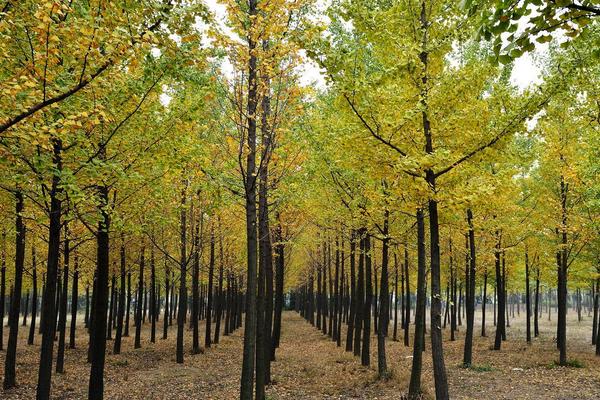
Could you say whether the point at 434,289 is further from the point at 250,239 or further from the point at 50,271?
the point at 50,271

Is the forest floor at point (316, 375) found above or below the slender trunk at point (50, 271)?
below

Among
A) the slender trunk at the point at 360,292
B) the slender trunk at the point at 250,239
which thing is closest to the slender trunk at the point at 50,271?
the slender trunk at the point at 250,239

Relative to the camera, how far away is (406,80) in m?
8.81

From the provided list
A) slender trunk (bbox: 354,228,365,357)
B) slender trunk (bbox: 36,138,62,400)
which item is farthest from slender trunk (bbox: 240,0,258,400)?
slender trunk (bbox: 354,228,365,357)

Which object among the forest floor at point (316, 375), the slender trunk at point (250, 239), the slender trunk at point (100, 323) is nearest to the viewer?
the slender trunk at point (250, 239)

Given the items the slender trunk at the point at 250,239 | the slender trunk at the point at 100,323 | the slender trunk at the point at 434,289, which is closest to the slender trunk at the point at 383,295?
the slender trunk at the point at 434,289

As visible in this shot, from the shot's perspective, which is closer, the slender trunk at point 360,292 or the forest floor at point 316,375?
the forest floor at point 316,375

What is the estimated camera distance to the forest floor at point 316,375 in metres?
12.4

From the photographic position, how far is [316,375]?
14.9 m

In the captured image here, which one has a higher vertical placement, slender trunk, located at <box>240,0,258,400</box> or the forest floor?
slender trunk, located at <box>240,0,258,400</box>

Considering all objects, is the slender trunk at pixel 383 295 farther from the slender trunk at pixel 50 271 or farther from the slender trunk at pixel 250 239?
the slender trunk at pixel 50 271

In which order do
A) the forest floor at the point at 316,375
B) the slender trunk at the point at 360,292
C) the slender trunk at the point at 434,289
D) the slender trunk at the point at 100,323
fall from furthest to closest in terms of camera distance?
the slender trunk at the point at 360,292
the forest floor at the point at 316,375
the slender trunk at the point at 100,323
the slender trunk at the point at 434,289

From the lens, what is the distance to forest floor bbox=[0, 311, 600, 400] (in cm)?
1240

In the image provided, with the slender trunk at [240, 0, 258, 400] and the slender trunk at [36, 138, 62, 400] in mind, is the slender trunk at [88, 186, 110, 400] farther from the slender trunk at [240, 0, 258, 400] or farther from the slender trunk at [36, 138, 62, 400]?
the slender trunk at [240, 0, 258, 400]
